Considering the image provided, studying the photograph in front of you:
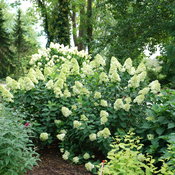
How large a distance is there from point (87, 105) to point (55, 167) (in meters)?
1.08

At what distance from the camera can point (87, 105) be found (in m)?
4.03

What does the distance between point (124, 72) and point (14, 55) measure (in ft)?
63.7

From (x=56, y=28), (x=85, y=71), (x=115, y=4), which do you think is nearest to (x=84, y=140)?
(x=85, y=71)

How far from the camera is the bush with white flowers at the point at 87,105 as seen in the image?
3.75 m

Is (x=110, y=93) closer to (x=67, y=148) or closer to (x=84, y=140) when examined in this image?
(x=84, y=140)

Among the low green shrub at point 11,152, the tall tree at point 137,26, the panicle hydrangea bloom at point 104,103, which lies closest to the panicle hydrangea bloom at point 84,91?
the panicle hydrangea bloom at point 104,103

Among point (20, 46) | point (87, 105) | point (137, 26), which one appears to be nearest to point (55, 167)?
point (87, 105)

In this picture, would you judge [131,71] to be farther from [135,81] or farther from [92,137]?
[92,137]

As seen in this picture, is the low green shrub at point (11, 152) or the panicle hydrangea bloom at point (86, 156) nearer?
the low green shrub at point (11, 152)

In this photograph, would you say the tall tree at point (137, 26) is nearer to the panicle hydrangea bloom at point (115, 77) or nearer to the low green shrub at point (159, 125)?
the panicle hydrangea bloom at point (115, 77)

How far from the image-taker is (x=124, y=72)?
4289mm

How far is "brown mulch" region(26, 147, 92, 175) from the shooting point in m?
3.54

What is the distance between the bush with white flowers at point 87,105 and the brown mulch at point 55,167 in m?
0.12

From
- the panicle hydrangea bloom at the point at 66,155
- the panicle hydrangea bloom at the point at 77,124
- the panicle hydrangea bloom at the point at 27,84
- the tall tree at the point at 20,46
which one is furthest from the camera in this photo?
the tall tree at the point at 20,46
